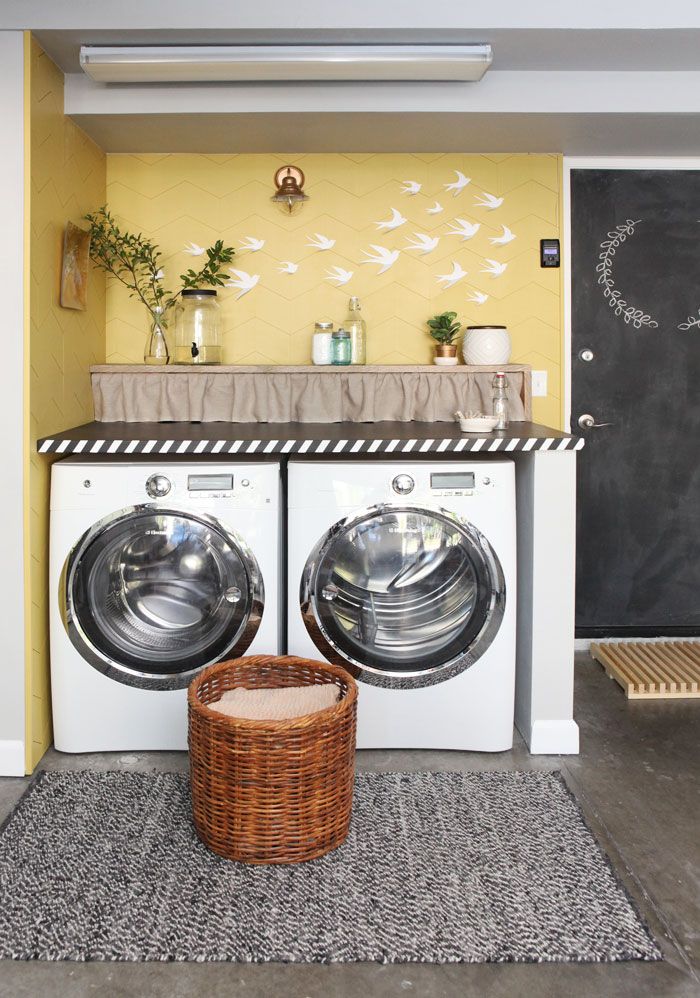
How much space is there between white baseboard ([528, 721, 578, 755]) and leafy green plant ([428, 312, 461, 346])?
1500 millimetres

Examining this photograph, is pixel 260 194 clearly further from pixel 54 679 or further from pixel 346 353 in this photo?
pixel 54 679

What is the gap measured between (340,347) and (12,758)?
182 cm

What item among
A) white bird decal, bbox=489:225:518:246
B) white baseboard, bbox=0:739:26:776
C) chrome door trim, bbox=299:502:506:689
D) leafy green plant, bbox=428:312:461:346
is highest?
white bird decal, bbox=489:225:518:246

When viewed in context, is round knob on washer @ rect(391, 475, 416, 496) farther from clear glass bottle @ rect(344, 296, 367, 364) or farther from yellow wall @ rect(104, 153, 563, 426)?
yellow wall @ rect(104, 153, 563, 426)

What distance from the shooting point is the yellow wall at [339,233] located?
359 centimetres

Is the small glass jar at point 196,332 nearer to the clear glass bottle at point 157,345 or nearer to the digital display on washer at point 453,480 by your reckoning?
the clear glass bottle at point 157,345

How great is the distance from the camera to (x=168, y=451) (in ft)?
8.85

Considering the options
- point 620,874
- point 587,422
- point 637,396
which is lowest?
point 620,874

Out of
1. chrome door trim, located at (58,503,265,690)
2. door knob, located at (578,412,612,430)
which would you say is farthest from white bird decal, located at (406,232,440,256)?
chrome door trim, located at (58,503,265,690)

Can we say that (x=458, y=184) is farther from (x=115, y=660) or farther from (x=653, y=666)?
(x=115, y=660)

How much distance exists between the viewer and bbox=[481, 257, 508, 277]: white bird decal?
3666 millimetres

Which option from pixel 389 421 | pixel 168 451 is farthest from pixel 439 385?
pixel 168 451

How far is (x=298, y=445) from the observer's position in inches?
107

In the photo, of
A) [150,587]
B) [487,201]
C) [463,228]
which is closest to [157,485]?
[150,587]
